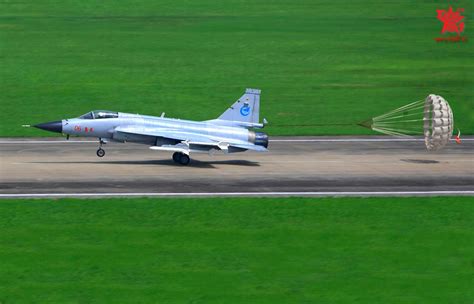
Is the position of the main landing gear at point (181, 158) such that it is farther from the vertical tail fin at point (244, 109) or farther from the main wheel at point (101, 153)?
the main wheel at point (101, 153)

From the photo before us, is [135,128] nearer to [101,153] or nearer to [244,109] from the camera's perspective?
[101,153]

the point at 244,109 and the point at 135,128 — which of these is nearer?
the point at 135,128

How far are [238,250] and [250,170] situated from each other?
1696cm

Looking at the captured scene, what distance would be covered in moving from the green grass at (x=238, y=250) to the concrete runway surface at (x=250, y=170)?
8.99ft

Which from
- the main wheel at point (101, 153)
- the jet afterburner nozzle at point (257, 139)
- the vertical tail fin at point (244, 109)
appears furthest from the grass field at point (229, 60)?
the jet afterburner nozzle at point (257, 139)

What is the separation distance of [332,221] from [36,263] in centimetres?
1240

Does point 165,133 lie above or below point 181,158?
above

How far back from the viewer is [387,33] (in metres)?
104

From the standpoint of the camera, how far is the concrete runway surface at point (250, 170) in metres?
48.3

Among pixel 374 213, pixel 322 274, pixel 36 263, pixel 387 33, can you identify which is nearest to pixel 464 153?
pixel 374 213

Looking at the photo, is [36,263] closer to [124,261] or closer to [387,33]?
[124,261]

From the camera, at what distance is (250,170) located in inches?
2124

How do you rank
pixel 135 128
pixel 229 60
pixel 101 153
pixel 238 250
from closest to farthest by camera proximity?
pixel 238 250
pixel 135 128
pixel 101 153
pixel 229 60

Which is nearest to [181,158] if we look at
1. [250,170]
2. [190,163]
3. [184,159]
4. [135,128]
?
[184,159]
